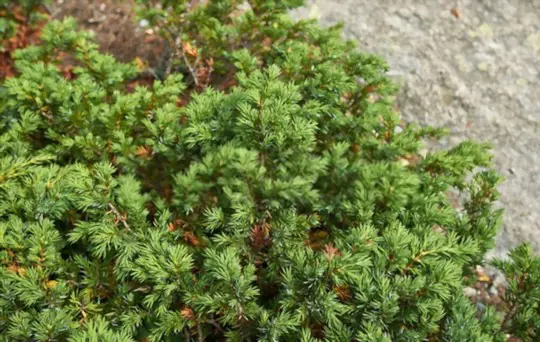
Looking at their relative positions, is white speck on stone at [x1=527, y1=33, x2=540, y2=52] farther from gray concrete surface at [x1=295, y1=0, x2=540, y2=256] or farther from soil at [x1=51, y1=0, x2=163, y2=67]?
soil at [x1=51, y1=0, x2=163, y2=67]

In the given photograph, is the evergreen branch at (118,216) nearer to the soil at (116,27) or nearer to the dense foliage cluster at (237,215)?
the dense foliage cluster at (237,215)

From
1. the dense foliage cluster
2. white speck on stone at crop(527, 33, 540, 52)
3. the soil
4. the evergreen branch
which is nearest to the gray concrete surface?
white speck on stone at crop(527, 33, 540, 52)

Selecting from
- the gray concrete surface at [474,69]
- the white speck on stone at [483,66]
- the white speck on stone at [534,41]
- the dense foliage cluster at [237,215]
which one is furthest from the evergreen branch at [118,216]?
the white speck on stone at [534,41]

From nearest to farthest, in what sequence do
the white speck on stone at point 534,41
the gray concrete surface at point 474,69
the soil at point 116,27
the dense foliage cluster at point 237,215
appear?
the dense foliage cluster at point 237,215 < the gray concrete surface at point 474,69 < the soil at point 116,27 < the white speck on stone at point 534,41

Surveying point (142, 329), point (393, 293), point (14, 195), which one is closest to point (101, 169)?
point (14, 195)

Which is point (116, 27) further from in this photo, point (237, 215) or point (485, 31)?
point (485, 31)

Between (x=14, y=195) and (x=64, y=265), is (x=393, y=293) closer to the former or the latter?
(x=64, y=265)
